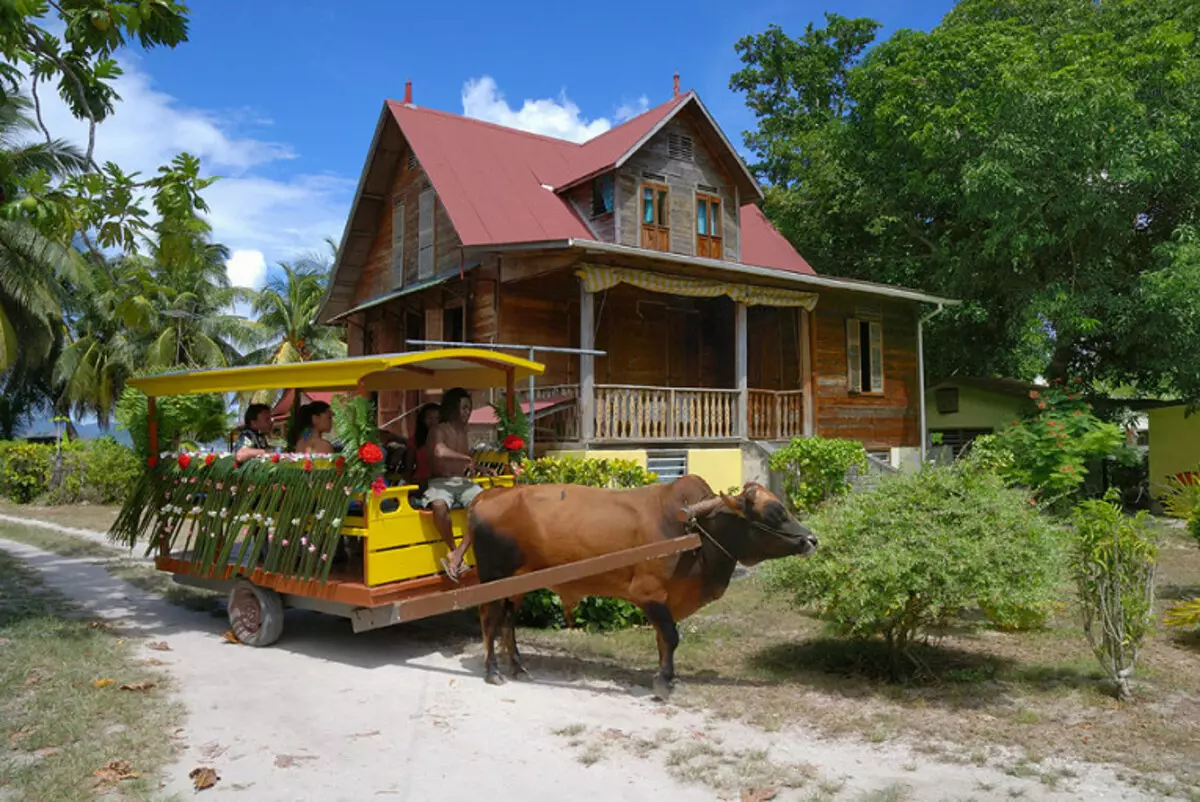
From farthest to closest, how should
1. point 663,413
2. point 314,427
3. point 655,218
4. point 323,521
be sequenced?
point 655,218 < point 663,413 < point 314,427 < point 323,521

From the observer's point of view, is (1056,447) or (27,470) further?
(27,470)

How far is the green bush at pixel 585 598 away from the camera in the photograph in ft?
27.3

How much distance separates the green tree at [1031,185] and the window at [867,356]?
2.88 meters

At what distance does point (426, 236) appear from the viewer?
54.1 ft

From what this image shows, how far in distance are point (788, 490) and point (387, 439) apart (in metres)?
8.02

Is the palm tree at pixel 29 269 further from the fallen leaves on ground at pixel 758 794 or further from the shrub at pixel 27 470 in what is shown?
the fallen leaves on ground at pixel 758 794

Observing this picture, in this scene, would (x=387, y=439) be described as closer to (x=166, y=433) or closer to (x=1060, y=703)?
(x=166, y=433)

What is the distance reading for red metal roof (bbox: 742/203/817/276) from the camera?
62.2 ft

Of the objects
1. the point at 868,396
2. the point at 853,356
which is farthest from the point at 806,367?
the point at 868,396

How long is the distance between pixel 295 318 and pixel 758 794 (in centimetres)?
3436

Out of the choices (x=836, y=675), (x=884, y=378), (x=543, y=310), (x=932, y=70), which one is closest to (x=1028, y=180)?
(x=932, y=70)

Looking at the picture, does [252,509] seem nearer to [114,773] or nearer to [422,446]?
[422,446]

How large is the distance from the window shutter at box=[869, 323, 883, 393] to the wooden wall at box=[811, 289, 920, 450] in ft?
0.84

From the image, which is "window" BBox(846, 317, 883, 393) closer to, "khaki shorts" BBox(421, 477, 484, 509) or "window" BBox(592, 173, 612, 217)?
"window" BBox(592, 173, 612, 217)
